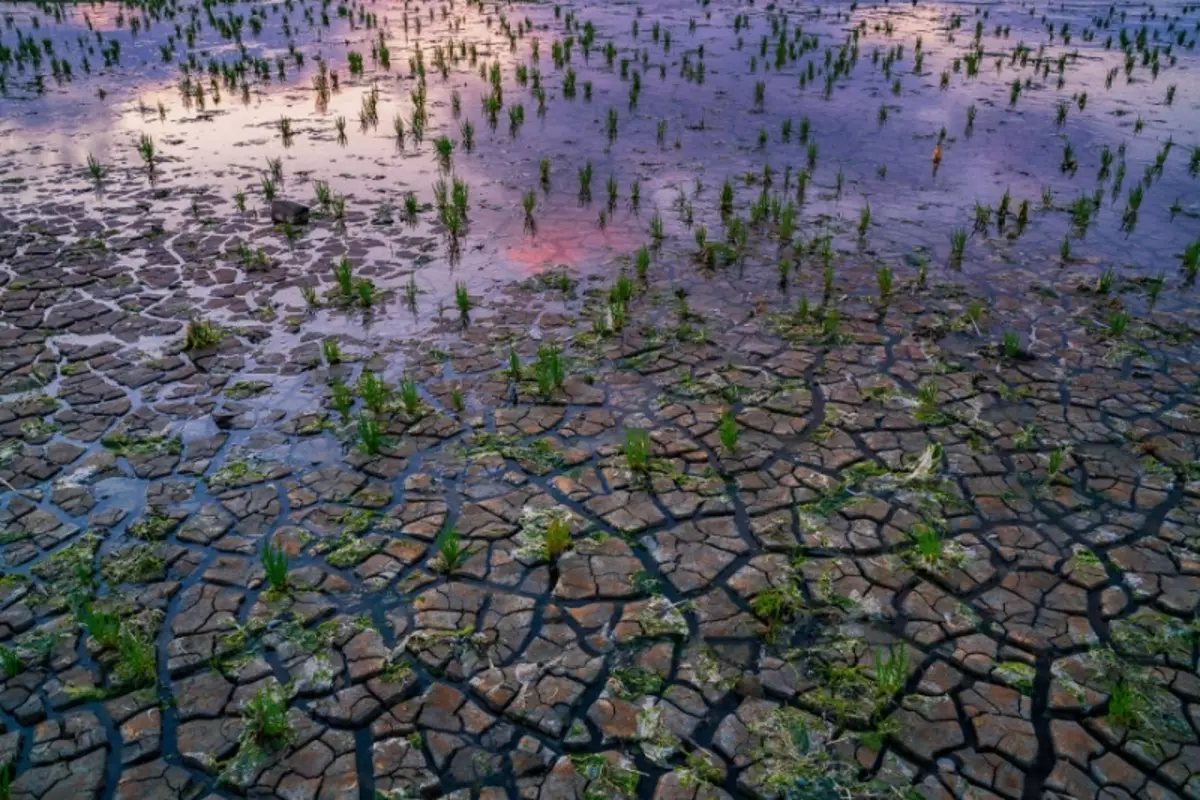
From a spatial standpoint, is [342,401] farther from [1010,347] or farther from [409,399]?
[1010,347]

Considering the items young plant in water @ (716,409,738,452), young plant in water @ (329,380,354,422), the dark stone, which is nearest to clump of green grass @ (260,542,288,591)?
young plant in water @ (329,380,354,422)

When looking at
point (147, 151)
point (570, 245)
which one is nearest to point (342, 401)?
point (570, 245)

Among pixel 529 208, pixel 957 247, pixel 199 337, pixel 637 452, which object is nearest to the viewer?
pixel 637 452

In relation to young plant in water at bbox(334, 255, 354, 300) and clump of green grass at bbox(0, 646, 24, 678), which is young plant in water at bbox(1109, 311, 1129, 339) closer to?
young plant in water at bbox(334, 255, 354, 300)

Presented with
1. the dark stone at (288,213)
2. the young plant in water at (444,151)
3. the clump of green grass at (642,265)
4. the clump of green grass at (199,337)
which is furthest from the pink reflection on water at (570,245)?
the clump of green grass at (199,337)

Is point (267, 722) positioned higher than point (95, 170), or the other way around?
point (95, 170)

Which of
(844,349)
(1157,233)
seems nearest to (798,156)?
(1157,233)

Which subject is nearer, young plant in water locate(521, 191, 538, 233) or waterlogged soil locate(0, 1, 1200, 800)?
waterlogged soil locate(0, 1, 1200, 800)

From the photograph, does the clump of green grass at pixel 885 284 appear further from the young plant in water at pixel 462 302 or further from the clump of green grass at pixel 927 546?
the young plant in water at pixel 462 302
